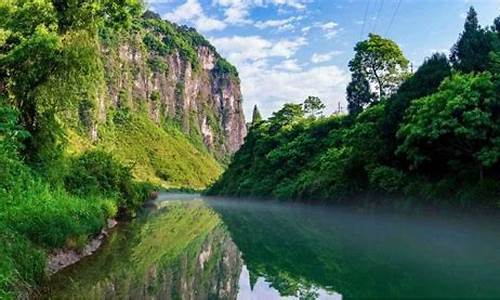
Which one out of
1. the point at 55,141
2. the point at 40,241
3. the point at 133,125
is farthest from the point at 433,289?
the point at 133,125

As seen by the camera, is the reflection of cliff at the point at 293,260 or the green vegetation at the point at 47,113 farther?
the green vegetation at the point at 47,113

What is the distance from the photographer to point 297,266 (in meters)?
14.4

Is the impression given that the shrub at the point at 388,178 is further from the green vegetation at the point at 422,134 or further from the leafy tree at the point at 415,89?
the leafy tree at the point at 415,89

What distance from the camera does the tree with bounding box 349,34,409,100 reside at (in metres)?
56.9

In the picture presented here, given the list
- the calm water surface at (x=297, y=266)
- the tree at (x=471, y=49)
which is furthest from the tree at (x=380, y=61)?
the calm water surface at (x=297, y=266)

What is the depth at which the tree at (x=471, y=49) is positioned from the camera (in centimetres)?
3246

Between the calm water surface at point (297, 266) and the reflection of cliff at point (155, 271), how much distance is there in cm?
2

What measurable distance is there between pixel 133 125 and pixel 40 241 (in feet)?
618

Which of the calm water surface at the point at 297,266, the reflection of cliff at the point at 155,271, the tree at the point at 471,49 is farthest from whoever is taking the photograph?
the tree at the point at 471,49

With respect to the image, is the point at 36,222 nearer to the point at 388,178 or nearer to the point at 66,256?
the point at 66,256

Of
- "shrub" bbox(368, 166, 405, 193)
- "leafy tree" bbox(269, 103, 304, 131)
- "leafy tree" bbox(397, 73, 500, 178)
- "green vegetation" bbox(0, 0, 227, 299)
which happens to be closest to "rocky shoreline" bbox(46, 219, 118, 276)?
"green vegetation" bbox(0, 0, 227, 299)

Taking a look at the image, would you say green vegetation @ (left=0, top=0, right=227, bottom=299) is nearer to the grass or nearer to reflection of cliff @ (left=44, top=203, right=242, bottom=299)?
the grass

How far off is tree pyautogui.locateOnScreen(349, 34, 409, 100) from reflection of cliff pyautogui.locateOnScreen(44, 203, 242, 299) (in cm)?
4026

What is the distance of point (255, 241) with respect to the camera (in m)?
21.4
